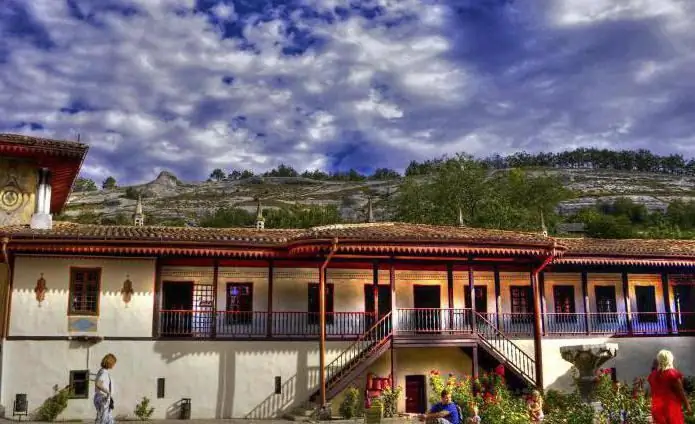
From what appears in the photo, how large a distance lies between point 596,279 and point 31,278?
16446 mm

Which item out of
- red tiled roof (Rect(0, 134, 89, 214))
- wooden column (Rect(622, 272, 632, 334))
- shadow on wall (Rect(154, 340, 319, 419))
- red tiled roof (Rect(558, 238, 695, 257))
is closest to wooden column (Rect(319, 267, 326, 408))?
shadow on wall (Rect(154, 340, 319, 419))

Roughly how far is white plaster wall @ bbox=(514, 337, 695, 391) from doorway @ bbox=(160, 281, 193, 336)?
364 inches

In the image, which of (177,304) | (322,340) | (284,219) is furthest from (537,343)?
(284,219)

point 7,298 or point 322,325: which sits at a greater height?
point 7,298

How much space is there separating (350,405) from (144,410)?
501 cm

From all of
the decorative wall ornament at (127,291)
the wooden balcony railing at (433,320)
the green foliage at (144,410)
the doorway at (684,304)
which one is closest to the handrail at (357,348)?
the wooden balcony railing at (433,320)

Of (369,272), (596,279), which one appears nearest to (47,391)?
(369,272)

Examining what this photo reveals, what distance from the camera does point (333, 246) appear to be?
620 inches

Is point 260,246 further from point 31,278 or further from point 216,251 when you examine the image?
point 31,278

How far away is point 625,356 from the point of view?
19.8 meters

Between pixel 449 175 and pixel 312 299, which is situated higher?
pixel 449 175

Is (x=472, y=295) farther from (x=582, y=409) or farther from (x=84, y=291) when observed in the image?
(x=84, y=291)

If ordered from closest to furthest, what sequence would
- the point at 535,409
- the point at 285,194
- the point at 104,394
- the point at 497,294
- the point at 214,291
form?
the point at 104,394, the point at 535,409, the point at 214,291, the point at 497,294, the point at 285,194

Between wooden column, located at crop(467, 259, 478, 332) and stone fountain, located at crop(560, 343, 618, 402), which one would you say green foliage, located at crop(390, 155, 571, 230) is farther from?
stone fountain, located at crop(560, 343, 618, 402)
